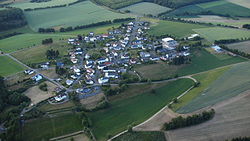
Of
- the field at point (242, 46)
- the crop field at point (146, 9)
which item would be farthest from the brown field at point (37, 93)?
the crop field at point (146, 9)

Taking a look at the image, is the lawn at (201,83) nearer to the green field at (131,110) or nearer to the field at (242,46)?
the green field at (131,110)

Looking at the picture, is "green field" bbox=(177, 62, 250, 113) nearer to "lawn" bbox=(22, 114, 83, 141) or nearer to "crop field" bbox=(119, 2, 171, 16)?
"lawn" bbox=(22, 114, 83, 141)

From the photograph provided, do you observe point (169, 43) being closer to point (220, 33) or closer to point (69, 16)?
point (220, 33)

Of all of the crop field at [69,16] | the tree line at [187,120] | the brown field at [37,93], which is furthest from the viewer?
the crop field at [69,16]

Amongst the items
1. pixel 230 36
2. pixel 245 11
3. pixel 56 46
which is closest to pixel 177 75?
pixel 230 36

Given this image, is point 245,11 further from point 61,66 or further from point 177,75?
point 61,66

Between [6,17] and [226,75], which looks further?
[6,17]

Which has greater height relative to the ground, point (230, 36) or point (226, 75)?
point (230, 36)
